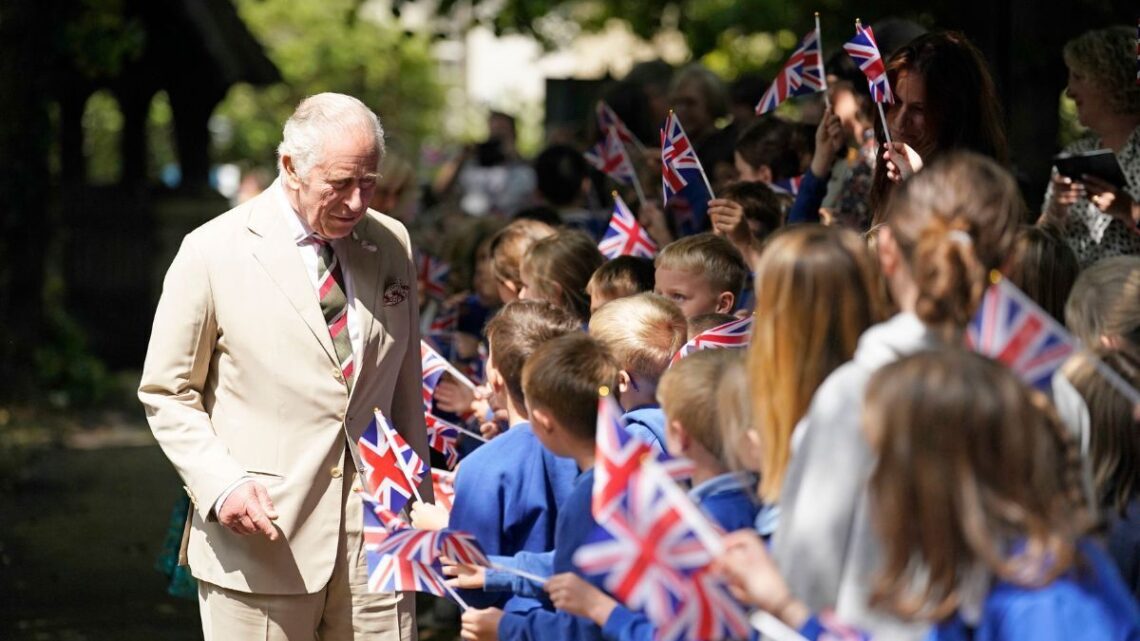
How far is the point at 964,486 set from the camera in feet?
8.66

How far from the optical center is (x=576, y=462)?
163 inches

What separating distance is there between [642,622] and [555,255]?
2746 mm

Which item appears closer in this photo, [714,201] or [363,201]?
[363,201]

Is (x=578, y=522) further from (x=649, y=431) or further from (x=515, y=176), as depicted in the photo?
(x=515, y=176)

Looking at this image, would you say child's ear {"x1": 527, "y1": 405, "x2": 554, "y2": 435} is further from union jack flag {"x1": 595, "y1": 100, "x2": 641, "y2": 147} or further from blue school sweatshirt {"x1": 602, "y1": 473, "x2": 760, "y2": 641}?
union jack flag {"x1": 595, "y1": 100, "x2": 641, "y2": 147}

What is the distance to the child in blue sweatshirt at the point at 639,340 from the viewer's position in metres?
4.73

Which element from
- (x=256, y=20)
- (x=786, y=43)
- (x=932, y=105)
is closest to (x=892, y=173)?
(x=932, y=105)

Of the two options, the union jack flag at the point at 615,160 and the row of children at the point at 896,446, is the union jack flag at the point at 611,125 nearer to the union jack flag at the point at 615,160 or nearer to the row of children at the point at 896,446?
the union jack flag at the point at 615,160

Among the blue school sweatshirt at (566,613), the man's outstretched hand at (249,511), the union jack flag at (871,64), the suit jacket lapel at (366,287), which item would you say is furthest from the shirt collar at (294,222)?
the union jack flag at (871,64)

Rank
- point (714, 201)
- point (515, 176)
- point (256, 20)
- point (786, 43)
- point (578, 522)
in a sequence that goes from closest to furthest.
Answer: point (578, 522), point (714, 201), point (515, 176), point (786, 43), point (256, 20)

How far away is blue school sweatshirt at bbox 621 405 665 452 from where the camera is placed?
4.35m

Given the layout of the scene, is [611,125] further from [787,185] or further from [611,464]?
[611,464]

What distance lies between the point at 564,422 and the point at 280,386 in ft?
3.24

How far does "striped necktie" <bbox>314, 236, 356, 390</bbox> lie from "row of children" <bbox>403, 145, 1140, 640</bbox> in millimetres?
820
